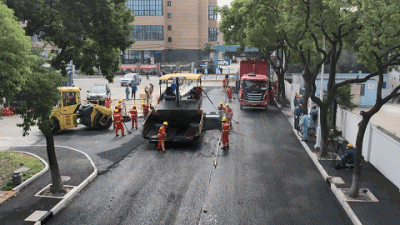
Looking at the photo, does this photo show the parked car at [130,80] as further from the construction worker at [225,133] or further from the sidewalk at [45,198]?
the construction worker at [225,133]

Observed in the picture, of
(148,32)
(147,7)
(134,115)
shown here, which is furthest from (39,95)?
(147,7)

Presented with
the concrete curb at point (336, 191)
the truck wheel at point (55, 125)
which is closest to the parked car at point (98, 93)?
the truck wheel at point (55, 125)

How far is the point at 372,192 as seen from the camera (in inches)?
429

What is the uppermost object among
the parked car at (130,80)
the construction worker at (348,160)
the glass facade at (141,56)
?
the glass facade at (141,56)

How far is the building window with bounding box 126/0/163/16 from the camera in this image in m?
79.8

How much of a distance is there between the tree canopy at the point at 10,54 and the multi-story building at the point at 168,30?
7380 centimetres

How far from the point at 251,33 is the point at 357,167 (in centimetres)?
1270

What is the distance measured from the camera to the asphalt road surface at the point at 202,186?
9.58 meters

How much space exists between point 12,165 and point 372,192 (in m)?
13.0

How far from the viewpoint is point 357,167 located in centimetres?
1055

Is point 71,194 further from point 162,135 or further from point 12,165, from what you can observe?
point 162,135

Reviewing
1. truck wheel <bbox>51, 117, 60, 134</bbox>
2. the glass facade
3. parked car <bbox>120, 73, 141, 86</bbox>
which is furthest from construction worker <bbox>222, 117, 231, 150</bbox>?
the glass facade

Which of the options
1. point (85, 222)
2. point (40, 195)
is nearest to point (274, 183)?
point (85, 222)

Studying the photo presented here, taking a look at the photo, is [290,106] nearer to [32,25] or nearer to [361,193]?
[361,193]
